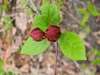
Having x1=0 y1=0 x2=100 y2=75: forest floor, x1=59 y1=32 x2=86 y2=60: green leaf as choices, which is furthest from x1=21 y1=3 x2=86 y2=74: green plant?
x1=0 y1=0 x2=100 y2=75: forest floor

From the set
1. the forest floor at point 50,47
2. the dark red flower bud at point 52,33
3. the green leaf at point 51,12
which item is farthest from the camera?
the forest floor at point 50,47

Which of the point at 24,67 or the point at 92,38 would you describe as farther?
the point at 24,67

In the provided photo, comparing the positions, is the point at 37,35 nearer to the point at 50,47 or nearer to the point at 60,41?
the point at 60,41

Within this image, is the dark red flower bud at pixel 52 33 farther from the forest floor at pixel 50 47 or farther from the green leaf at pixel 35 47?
the forest floor at pixel 50 47

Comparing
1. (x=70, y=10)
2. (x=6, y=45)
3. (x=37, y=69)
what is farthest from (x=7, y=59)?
(x=70, y=10)

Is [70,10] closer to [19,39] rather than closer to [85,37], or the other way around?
[85,37]

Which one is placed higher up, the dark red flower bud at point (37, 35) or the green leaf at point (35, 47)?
the dark red flower bud at point (37, 35)

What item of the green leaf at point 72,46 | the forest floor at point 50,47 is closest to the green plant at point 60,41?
the green leaf at point 72,46
